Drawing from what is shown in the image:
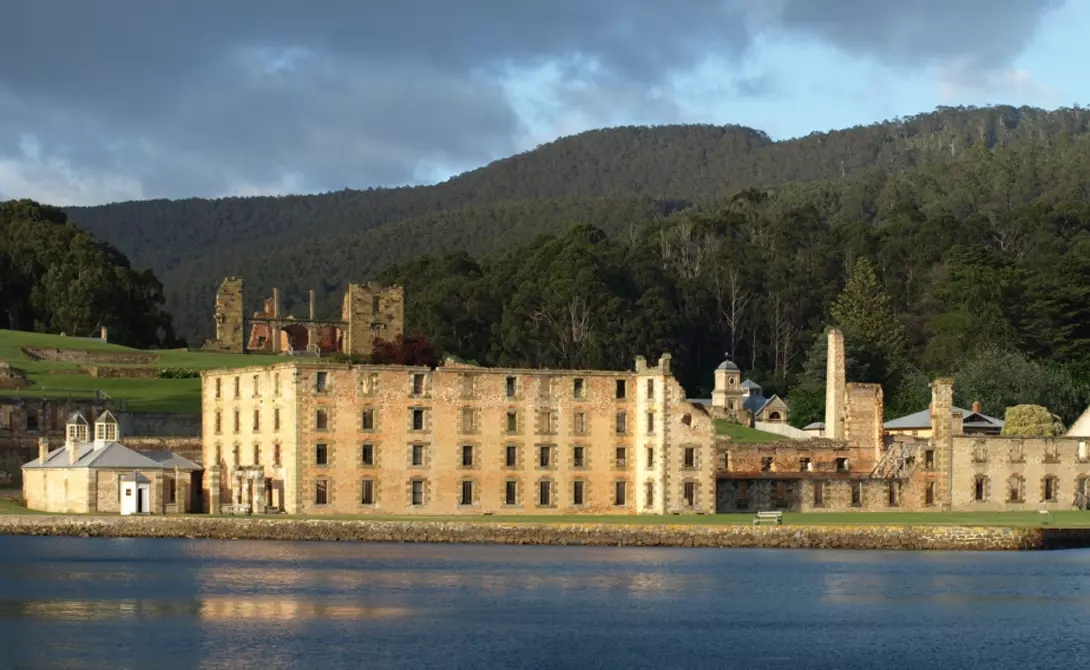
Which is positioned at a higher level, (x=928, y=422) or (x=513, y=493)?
(x=928, y=422)

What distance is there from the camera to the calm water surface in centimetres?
4584

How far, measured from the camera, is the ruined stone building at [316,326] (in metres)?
138

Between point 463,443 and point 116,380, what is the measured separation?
3551cm

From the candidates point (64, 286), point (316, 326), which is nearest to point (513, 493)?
point (316, 326)

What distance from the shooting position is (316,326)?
464 feet

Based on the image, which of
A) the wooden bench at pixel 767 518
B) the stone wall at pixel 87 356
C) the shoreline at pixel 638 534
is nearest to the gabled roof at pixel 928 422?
the wooden bench at pixel 767 518

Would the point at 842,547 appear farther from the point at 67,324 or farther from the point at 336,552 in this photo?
the point at 67,324

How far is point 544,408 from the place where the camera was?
8644 centimetres

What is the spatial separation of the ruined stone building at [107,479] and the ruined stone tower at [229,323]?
153 feet

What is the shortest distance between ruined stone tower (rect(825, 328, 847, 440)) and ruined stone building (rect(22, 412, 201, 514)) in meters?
32.1

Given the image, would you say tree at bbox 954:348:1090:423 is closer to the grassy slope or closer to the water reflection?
the grassy slope

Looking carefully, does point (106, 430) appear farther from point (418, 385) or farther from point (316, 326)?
point (316, 326)

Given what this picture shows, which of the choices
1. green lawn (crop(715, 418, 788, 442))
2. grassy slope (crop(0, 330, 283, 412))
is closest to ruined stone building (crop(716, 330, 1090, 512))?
green lawn (crop(715, 418, 788, 442))

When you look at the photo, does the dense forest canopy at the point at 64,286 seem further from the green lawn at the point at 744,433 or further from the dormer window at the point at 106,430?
the dormer window at the point at 106,430
